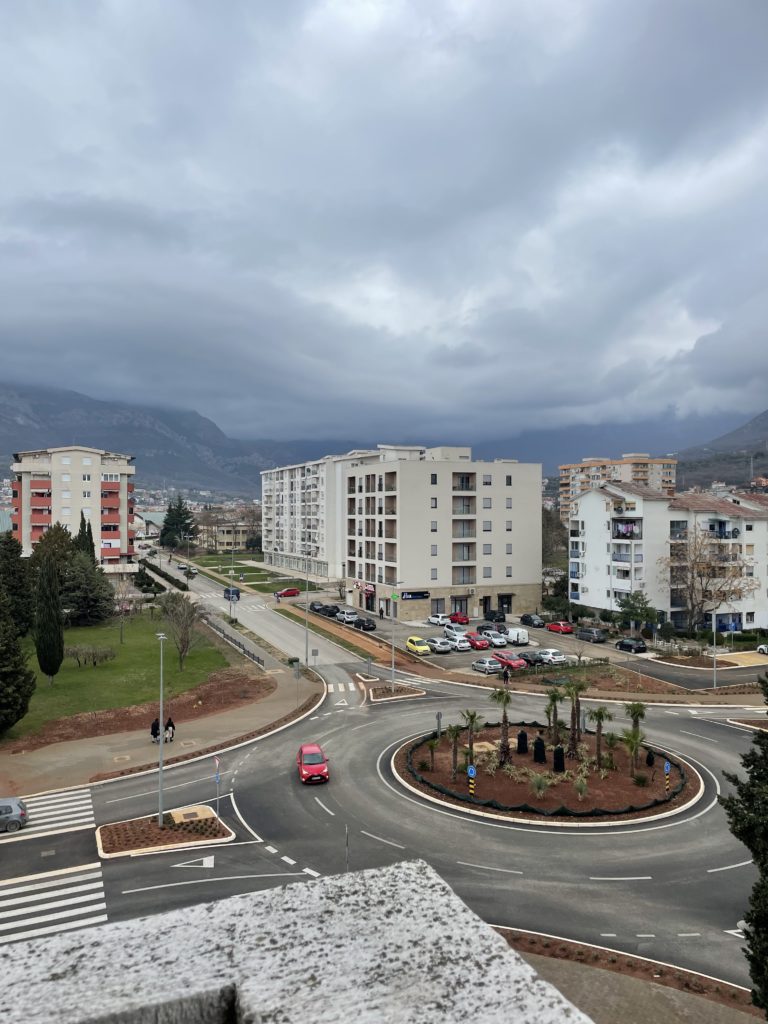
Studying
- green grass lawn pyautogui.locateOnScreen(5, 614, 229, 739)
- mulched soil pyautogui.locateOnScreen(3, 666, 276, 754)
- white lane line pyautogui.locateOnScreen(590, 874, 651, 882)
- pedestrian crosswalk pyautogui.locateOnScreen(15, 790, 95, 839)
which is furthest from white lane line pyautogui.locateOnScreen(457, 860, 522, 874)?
green grass lawn pyautogui.locateOnScreen(5, 614, 229, 739)

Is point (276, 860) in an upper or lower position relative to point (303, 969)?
lower

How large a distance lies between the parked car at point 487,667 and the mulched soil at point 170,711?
16.3m

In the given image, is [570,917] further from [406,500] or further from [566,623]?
[406,500]

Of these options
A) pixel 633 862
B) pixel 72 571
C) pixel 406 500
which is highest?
pixel 406 500

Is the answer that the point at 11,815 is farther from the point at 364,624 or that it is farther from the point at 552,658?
the point at 364,624

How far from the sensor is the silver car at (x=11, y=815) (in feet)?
84.0

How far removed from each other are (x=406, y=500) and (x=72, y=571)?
1443 inches

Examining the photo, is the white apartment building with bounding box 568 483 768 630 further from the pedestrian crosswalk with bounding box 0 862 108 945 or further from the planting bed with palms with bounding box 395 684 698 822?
the pedestrian crosswalk with bounding box 0 862 108 945

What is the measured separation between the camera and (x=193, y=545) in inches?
6737

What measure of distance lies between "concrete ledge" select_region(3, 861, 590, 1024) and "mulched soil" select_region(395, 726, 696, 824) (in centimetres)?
2431

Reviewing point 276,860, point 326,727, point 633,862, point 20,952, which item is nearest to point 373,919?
point 20,952

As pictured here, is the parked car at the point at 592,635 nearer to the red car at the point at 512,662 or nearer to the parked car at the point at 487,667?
the red car at the point at 512,662

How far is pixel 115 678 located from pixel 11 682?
1354 centimetres

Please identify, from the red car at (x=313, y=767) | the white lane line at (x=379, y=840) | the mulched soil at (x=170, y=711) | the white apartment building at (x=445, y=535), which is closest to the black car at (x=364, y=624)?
the white apartment building at (x=445, y=535)
